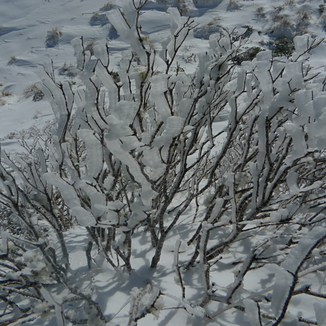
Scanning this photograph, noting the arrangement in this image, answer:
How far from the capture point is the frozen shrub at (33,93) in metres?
8.76

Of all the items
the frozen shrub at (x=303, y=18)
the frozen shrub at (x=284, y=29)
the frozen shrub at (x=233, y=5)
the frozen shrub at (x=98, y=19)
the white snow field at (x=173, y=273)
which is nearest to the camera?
the white snow field at (x=173, y=273)

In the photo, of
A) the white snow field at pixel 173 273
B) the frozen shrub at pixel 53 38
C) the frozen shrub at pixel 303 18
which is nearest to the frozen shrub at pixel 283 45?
the frozen shrub at pixel 303 18

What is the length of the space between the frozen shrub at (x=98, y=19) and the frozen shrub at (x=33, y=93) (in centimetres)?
437

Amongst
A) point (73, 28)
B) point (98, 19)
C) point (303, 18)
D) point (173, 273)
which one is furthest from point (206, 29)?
point (173, 273)

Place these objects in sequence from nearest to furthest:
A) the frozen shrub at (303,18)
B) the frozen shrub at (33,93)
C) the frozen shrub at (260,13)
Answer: the frozen shrub at (33,93) → the frozen shrub at (303,18) → the frozen shrub at (260,13)

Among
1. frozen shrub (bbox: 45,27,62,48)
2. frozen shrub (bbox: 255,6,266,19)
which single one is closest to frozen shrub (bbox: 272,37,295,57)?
frozen shrub (bbox: 255,6,266,19)

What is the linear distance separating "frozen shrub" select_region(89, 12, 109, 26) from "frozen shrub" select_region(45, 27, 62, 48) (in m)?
1.47

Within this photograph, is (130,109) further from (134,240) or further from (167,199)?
(134,240)

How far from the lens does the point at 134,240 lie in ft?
5.99

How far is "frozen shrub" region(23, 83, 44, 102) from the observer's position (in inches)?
345

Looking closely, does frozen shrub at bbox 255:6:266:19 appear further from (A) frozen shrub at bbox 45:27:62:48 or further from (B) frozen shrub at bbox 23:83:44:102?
(B) frozen shrub at bbox 23:83:44:102

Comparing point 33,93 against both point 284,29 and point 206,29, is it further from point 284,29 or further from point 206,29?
point 284,29

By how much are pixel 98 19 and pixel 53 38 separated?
2064mm

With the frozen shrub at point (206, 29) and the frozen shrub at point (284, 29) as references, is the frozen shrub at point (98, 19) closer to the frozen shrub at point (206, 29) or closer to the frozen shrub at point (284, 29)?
the frozen shrub at point (206, 29)
